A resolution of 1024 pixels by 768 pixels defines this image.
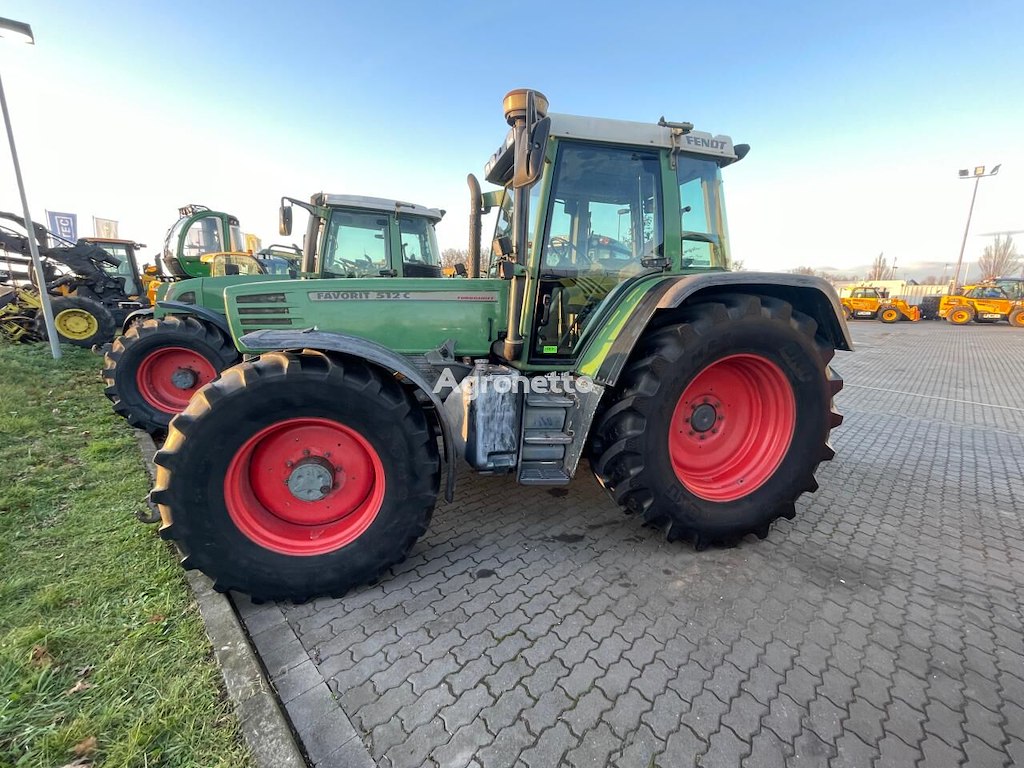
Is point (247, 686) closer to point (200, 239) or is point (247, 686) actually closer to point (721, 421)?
point (721, 421)

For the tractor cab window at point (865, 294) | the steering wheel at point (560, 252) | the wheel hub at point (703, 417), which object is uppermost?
the steering wheel at point (560, 252)

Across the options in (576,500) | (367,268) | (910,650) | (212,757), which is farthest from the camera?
(367,268)

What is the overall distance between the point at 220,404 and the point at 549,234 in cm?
198

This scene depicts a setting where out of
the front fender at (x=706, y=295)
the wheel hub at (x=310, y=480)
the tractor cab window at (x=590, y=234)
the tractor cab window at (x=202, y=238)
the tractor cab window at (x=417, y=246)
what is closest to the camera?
the wheel hub at (x=310, y=480)

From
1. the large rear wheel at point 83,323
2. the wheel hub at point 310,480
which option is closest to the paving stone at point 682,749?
the wheel hub at point 310,480

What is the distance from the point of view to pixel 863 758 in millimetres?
1522

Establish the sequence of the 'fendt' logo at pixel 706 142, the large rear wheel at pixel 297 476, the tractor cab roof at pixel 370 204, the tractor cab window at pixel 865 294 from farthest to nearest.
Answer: the tractor cab window at pixel 865 294, the tractor cab roof at pixel 370 204, the 'fendt' logo at pixel 706 142, the large rear wheel at pixel 297 476

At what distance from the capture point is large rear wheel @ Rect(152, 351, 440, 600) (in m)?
2.01

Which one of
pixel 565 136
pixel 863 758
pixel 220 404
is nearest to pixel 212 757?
pixel 220 404

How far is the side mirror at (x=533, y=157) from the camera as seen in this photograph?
220 cm

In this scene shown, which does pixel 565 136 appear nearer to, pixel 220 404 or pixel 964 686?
pixel 220 404

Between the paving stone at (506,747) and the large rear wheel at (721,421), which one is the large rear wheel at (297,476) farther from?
the large rear wheel at (721,421)

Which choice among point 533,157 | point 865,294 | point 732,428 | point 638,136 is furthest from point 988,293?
point 533,157

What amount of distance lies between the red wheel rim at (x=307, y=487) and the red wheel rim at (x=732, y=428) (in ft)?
5.93
